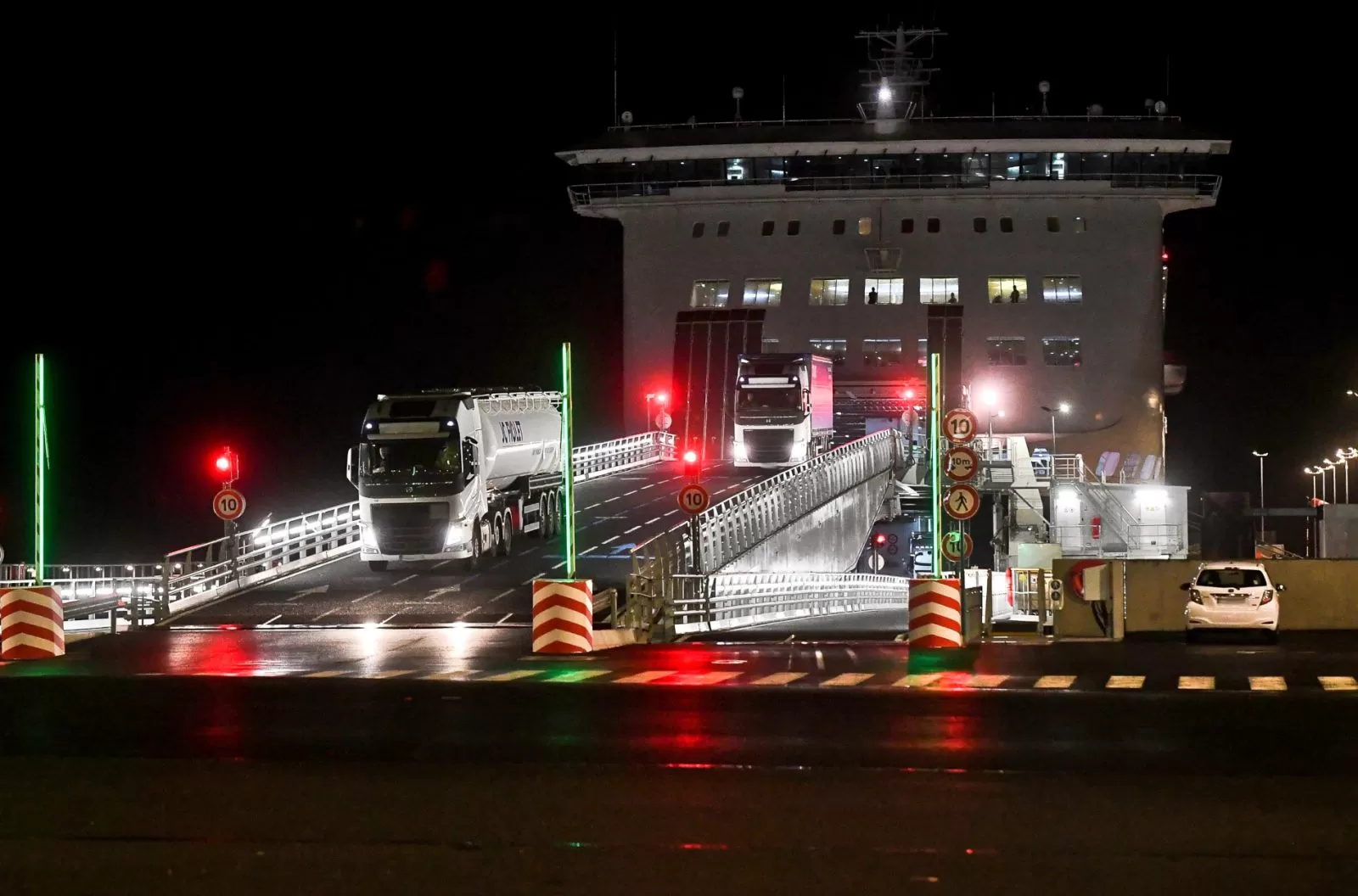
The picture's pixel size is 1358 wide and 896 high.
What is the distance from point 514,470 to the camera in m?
35.2

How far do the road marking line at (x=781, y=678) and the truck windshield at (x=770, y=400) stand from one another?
29244 mm

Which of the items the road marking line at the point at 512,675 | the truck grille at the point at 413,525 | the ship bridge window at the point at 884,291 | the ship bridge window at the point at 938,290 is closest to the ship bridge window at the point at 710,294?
the ship bridge window at the point at 884,291

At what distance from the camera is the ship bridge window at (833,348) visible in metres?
58.4

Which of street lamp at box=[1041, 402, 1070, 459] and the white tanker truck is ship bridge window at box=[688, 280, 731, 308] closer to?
street lamp at box=[1041, 402, 1070, 459]

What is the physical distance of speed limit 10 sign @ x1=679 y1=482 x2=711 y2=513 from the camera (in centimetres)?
2766

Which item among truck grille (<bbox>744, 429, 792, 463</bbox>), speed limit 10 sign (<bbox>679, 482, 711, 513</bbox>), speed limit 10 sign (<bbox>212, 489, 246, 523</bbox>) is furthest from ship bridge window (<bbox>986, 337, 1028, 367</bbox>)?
speed limit 10 sign (<bbox>212, 489, 246, 523</bbox>)

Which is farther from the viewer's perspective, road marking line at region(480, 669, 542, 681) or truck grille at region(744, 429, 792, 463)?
truck grille at region(744, 429, 792, 463)

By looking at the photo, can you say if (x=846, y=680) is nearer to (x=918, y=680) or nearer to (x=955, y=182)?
(x=918, y=680)

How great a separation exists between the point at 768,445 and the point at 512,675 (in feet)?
99.6

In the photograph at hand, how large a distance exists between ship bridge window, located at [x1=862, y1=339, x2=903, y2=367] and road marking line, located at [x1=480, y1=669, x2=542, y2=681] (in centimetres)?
4160

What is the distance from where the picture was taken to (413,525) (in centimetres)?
3139

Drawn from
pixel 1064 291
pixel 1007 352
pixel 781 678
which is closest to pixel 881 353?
pixel 1007 352

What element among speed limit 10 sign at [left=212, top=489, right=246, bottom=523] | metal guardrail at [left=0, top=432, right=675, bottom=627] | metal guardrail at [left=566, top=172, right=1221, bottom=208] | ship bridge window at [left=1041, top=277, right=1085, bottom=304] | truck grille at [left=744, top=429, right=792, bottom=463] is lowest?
metal guardrail at [left=0, top=432, right=675, bottom=627]

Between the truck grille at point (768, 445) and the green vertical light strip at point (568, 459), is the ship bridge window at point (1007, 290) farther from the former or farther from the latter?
the green vertical light strip at point (568, 459)
